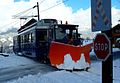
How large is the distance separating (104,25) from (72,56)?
528 inches

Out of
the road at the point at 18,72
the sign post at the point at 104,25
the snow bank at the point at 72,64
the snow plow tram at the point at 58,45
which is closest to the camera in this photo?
the sign post at the point at 104,25

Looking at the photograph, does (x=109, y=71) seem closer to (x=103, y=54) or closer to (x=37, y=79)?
(x=103, y=54)

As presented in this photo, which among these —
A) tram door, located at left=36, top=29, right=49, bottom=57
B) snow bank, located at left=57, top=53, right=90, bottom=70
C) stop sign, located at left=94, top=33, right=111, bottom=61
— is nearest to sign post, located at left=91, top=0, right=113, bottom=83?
stop sign, located at left=94, top=33, right=111, bottom=61

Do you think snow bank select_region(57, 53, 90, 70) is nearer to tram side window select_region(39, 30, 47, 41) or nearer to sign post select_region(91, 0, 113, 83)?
tram side window select_region(39, 30, 47, 41)

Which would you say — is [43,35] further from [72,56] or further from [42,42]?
[72,56]

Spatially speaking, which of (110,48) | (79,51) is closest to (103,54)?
(110,48)

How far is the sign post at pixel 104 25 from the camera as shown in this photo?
684 centimetres

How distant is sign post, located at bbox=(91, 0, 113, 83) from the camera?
6.84 m

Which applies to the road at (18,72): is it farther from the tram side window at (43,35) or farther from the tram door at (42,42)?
the tram side window at (43,35)

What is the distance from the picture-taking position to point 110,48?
6.80 meters

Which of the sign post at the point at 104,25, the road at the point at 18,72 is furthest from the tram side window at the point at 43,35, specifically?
the sign post at the point at 104,25

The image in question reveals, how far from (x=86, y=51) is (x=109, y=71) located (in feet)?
44.6

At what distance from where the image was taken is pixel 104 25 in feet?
22.8

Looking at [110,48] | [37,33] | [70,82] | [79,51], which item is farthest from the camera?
[37,33]
